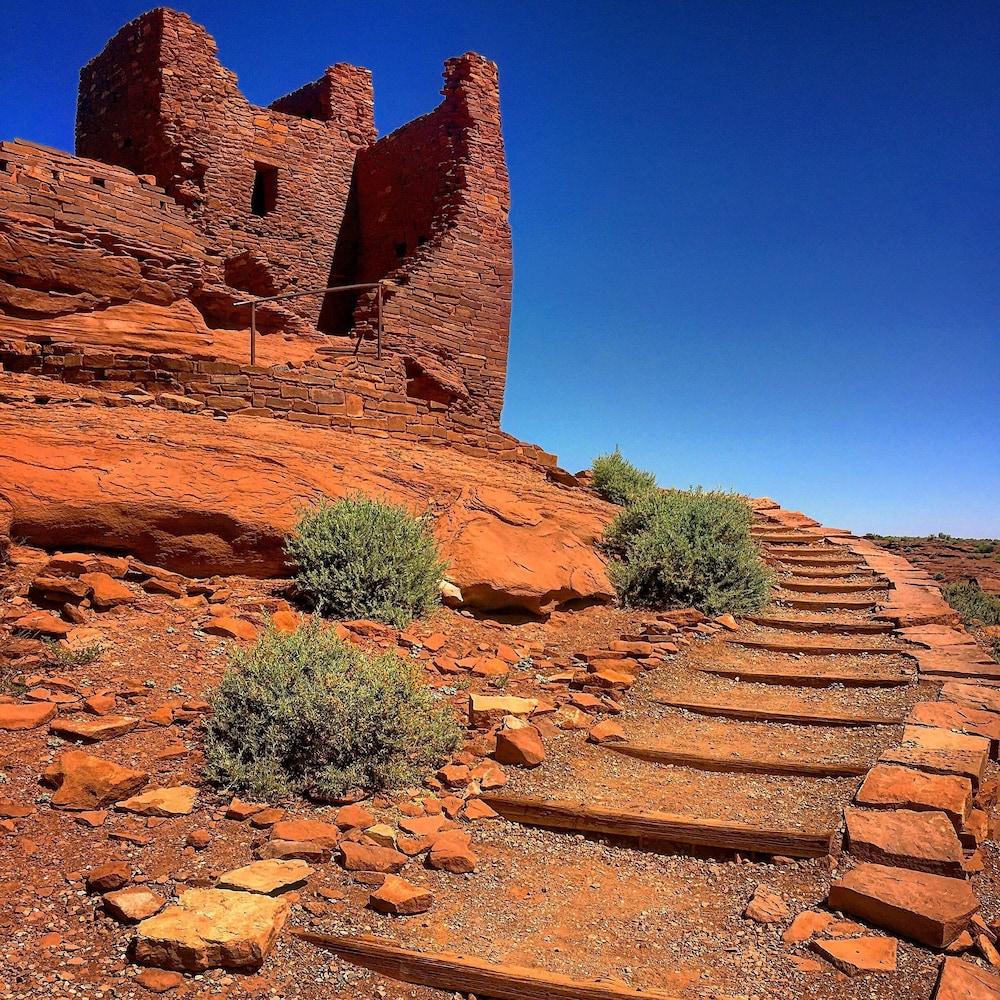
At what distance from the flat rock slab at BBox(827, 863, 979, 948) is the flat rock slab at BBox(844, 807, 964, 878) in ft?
0.19

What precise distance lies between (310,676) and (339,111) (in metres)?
14.1

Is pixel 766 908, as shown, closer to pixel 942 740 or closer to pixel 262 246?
pixel 942 740

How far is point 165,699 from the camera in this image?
5016mm

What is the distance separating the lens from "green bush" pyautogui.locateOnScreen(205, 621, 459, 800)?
173 inches

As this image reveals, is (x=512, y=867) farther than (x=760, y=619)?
No

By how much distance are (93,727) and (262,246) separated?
1175 cm

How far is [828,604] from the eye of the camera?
9727mm

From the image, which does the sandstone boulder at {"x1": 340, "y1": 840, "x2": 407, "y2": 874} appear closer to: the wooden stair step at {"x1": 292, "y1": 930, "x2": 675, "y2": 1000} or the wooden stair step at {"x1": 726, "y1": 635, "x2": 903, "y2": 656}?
the wooden stair step at {"x1": 292, "y1": 930, "x2": 675, "y2": 1000}

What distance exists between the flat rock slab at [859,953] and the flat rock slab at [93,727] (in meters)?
3.68

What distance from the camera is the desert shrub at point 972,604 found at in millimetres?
14234

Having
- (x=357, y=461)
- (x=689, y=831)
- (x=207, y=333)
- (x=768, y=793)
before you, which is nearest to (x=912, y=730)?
(x=768, y=793)

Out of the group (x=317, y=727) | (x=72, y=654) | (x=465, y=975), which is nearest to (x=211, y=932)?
(x=465, y=975)

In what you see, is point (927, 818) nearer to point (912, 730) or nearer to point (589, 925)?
point (912, 730)

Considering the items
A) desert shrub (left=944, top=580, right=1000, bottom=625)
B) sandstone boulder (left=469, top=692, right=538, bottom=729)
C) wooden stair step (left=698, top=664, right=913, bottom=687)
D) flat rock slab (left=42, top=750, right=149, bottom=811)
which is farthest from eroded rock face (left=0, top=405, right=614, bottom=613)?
desert shrub (left=944, top=580, right=1000, bottom=625)
